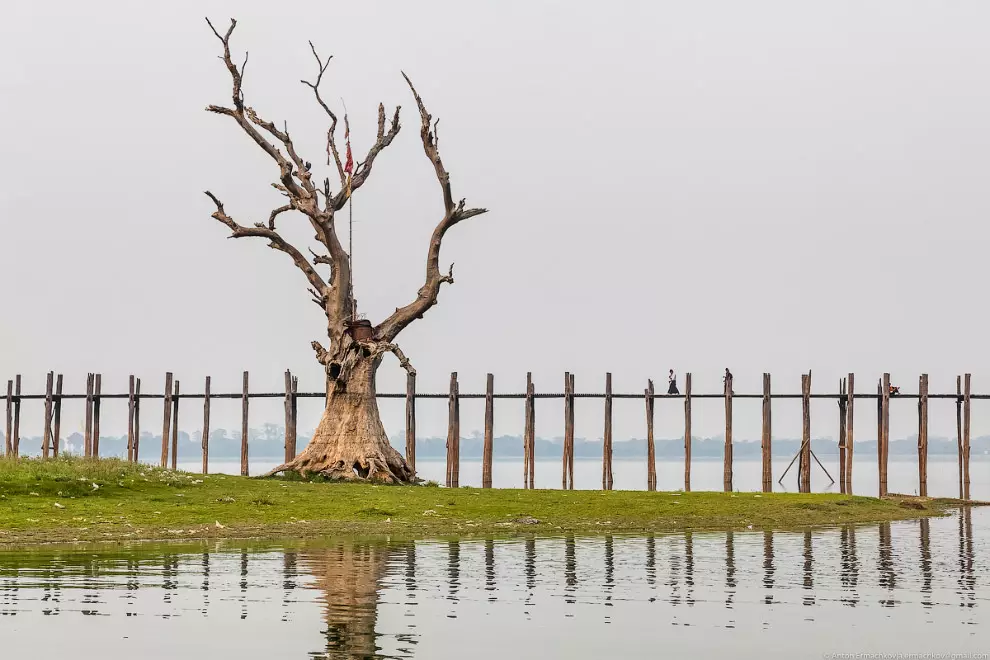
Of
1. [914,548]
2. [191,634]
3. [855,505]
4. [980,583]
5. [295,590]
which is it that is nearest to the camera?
[191,634]

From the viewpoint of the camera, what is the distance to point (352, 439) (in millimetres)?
42219

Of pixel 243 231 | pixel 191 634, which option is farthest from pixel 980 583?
pixel 243 231

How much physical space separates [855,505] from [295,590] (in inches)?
828

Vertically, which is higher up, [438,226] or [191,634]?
[438,226]

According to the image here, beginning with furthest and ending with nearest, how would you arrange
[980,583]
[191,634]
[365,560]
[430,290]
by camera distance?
[430,290] → [365,560] → [980,583] → [191,634]

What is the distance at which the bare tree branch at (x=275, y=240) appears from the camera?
43719mm

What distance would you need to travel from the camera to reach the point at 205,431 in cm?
5112

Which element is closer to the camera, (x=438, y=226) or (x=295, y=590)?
(x=295, y=590)

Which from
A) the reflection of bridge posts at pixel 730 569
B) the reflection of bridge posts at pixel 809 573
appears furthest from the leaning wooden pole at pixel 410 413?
the reflection of bridge posts at pixel 809 573

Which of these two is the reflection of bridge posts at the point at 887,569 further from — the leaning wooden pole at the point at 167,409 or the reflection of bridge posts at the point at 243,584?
the leaning wooden pole at the point at 167,409

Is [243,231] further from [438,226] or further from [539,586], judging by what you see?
[539,586]

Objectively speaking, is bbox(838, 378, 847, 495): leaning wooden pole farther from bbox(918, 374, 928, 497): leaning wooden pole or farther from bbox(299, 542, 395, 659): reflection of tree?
bbox(299, 542, 395, 659): reflection of tree

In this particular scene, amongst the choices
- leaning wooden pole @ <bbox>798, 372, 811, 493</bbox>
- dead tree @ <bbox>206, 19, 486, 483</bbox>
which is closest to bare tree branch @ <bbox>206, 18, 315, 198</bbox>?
dead tree @ <bbox>206, 19, 486, 483</bbox>

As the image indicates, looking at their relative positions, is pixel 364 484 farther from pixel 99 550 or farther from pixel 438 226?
pixel 99 550
